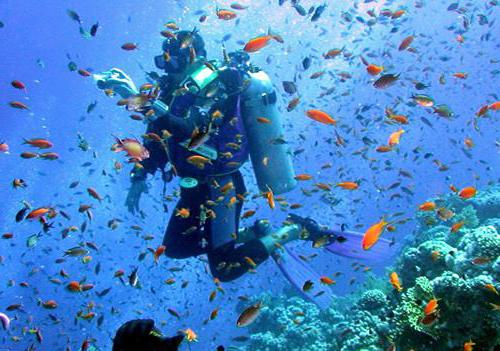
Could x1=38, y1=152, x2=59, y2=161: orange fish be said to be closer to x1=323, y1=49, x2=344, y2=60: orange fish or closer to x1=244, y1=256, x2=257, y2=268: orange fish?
x1=244, y1=256, x2=257, y2=268: orange fish

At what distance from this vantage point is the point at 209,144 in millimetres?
5629

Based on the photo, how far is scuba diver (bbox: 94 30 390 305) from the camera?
5.36 meters

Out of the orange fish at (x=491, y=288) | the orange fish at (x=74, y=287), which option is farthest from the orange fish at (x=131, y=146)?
the orange fish at (x=491, y=288)

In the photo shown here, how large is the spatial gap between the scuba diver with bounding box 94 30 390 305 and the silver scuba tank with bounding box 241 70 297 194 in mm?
19

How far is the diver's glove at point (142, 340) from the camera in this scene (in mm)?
1367

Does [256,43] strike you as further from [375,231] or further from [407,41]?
→ [375,231]

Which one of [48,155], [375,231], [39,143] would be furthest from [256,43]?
[48,155]

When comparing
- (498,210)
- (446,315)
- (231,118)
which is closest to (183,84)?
(231,118)

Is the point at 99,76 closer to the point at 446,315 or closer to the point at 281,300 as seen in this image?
the point at 446,315

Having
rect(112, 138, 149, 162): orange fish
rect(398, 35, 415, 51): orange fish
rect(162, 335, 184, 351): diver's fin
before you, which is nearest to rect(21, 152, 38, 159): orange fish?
rect(112, 138, 149, 162): orange fish

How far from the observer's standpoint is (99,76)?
5.46m

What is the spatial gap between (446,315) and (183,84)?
180 inches

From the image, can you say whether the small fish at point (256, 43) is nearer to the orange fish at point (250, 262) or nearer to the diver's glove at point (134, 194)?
the diver's glove at point (134, 194)

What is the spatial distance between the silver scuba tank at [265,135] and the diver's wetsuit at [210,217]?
497 millimetres
